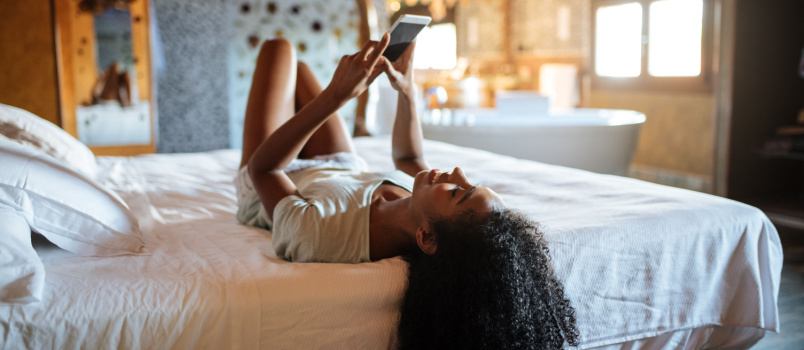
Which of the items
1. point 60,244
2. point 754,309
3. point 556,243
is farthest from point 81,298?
point 754,309

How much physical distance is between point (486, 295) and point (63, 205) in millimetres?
828

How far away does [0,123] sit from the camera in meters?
1.66

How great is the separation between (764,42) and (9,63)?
13.5ft

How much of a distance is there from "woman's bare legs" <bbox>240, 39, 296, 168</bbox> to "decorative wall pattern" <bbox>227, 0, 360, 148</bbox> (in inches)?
77.1

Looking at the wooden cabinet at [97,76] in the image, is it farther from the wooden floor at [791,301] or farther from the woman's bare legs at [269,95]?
the wooden floor at [791,301]

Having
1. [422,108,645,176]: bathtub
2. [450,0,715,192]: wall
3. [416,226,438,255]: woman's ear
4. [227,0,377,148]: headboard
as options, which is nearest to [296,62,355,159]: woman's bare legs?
[416,226,438,255]: woman's ear

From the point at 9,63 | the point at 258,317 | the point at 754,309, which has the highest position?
the point at 9,63

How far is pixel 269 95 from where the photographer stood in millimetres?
1914

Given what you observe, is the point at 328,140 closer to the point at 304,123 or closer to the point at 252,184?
the point at 252,184

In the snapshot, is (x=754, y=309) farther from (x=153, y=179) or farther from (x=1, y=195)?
(x=153, y=179)

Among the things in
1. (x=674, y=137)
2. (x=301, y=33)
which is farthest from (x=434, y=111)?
(x=674, y=137)

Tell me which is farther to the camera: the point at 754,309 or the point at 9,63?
the point at 9,63

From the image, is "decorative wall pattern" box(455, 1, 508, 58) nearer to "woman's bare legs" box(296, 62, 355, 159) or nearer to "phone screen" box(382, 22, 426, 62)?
"woman's bare legs" box(296, 62, 355, 159)

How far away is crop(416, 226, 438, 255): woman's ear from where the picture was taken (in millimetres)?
1183
